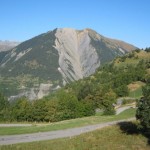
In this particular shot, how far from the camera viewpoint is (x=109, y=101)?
13325cm

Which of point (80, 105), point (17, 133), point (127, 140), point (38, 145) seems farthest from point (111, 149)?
point (80, 105)

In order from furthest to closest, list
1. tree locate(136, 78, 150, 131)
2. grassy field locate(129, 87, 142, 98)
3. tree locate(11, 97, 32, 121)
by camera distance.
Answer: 1. grassy field locate(129, 87, 142, 98)
2. tree locate(11, 97, 32, 121)
3. tree locate(136, 78, 150, 131)

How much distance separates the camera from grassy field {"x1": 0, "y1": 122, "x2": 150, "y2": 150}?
49.4 metres

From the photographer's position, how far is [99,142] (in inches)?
2072

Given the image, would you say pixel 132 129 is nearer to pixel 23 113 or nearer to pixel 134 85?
pixel 23 113

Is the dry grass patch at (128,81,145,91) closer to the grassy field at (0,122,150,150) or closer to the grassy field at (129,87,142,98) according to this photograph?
the grassy field at (129,87,142,98)

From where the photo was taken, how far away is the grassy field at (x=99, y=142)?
49375 mm

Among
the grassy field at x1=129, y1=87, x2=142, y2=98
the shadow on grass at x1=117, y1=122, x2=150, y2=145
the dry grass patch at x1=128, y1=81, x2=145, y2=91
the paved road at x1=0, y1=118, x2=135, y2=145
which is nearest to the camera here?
the paved road at x1=0, y1=118, x2=135, y2=145

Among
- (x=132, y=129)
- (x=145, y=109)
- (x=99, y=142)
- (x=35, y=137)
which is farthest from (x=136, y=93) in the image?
(x=99, y=142)

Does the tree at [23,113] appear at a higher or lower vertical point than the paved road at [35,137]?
lower

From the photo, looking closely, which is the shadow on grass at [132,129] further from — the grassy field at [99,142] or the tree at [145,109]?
the tree at [145,109]

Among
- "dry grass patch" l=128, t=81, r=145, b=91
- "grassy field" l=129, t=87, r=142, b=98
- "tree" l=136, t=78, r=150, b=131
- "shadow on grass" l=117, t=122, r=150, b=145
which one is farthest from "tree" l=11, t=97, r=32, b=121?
"dry grass patch" l=128, t=81, r=145, b=91

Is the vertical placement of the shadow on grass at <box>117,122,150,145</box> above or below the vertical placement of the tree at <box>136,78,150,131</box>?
below

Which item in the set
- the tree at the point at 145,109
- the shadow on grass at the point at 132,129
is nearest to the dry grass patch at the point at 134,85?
the shadow on grass at the point at 132,129
